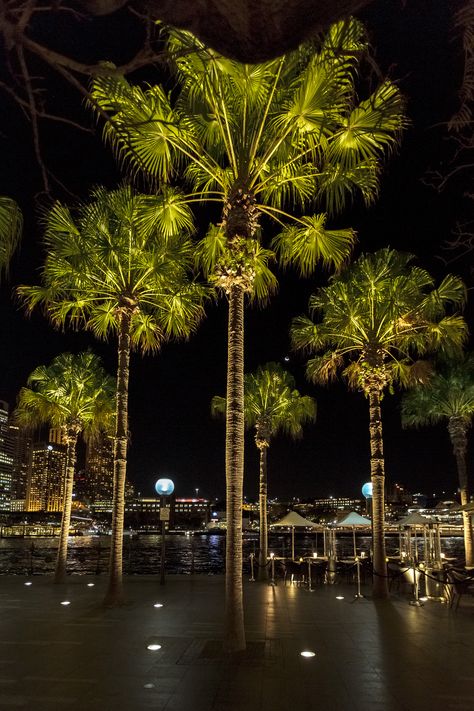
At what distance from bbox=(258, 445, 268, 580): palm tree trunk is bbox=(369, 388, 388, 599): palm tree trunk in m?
5.47

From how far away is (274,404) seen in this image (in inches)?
1003

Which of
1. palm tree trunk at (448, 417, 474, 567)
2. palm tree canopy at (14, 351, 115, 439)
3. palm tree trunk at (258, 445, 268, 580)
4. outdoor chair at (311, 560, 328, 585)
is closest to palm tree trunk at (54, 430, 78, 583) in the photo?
palm tree canopy at (14, 351, 115, 439)

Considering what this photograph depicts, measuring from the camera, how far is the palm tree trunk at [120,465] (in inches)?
538

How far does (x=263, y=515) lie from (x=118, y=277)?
1227 cm

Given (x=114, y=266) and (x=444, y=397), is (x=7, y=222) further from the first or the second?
(x=444, y=397)

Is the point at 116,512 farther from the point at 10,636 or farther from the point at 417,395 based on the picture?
the point at 417,395

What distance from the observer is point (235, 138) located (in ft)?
33.4

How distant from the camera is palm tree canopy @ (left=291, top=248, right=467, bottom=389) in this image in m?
16.3

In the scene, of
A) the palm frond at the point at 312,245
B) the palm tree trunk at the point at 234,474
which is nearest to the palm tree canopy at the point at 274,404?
the palm frond at the point at 312,245

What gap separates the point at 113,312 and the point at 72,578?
10.4 metres

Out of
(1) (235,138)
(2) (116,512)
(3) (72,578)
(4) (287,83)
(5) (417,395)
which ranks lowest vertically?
(3) (72,578)

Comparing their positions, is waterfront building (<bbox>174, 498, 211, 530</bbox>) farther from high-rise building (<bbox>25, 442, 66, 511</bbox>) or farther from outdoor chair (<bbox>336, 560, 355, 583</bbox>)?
outdoor chair (<bbox>336, 560, 355, 583</bbox>)

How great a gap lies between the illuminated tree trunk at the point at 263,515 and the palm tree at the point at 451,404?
6.91 m

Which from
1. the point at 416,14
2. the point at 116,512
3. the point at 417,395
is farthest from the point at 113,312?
the point at 417,395
